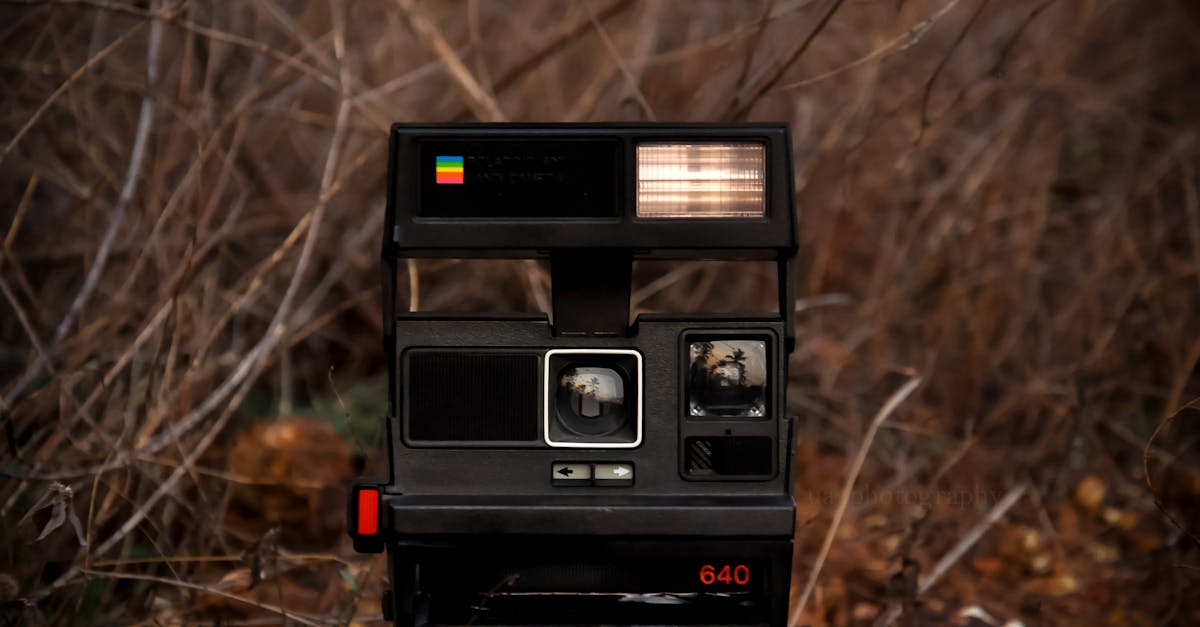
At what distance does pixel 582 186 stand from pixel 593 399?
1.28 feet

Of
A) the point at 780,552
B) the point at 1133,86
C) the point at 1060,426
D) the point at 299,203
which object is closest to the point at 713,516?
the point at 780,552

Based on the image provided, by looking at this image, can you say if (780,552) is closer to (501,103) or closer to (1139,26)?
(501,103)

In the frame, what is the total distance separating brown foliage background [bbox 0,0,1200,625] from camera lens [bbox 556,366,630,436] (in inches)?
32.7

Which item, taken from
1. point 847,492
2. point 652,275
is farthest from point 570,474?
point 652,275

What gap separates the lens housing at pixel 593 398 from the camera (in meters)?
2.28

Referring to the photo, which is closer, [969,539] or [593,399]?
[593,399]

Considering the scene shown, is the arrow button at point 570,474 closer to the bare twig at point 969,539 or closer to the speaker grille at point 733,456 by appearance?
the speaker grille at point 733,456

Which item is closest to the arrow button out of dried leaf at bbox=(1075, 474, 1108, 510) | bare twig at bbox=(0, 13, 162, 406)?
bare twig at bbox=(0, 13, 162, 406)

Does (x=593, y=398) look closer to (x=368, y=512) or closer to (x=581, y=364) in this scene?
(x=581, y=364)

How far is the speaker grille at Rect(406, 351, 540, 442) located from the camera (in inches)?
89.6

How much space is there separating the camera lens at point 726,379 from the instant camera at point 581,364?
18 millimetres

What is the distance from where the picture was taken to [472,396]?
7.48ft

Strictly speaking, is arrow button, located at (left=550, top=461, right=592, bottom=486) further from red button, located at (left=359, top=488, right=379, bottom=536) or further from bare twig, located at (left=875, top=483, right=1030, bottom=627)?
bare twig, located at (left=875, top=483, right=1030, bottom=627)

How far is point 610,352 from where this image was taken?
228 centimetres
